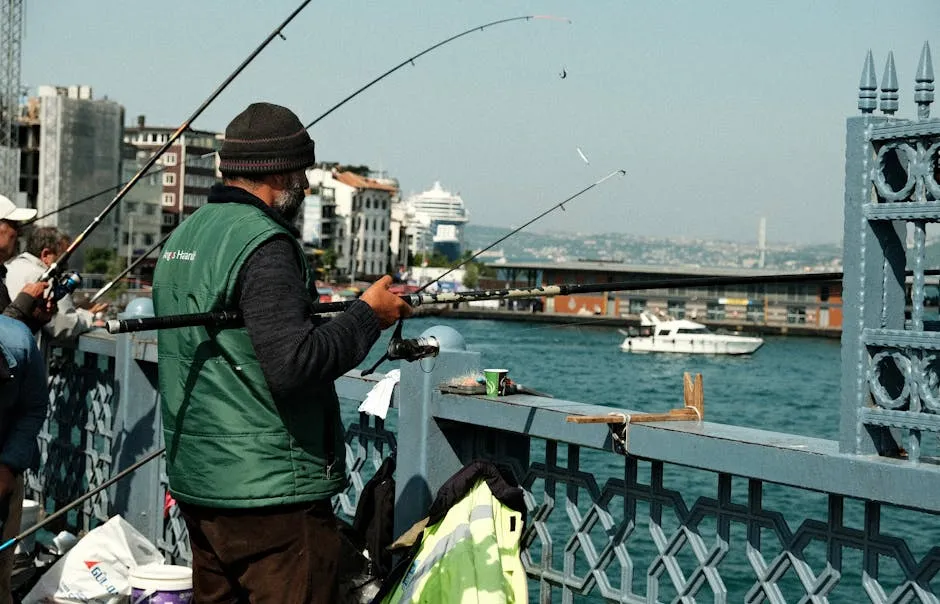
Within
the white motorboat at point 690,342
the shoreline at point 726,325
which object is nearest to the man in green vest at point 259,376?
the white motorboat at point 690,342

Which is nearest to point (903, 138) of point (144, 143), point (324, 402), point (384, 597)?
point (324, 402)

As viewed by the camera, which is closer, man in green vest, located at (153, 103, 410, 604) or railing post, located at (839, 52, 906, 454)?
man in green vest, located at (153, 103, 410, 604)

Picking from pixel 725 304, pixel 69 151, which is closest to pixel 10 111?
pixel 69 151

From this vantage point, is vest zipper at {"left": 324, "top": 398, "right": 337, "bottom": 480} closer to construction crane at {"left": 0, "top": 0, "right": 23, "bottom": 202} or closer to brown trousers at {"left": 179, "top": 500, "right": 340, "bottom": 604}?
brown trousers at {"left": 179, "top": 500, "right": 340, "bottom": 604}

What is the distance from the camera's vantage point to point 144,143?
4963 inches

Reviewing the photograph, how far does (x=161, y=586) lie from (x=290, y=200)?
1.94m

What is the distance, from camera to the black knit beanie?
282cm

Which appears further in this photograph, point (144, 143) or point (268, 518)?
point (144, 143)

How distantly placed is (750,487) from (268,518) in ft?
3.43

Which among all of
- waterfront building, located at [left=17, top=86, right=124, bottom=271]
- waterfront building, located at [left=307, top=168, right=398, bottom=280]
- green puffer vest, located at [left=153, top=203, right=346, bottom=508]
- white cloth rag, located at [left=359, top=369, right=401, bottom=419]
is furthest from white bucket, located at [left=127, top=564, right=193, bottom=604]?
waterfront building, located at [left=307, top=168, right=398, bottom=280]

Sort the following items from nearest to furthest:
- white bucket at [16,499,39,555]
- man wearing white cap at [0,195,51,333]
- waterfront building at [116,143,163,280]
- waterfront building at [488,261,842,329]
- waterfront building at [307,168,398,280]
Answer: man wearing white cap at [0,195,51,333], white bucket at [16,499,39,555], waterfront building at [116,143,163,280], waterfront building at [488,261,842,329], waterfront building at [307,168,398,280]

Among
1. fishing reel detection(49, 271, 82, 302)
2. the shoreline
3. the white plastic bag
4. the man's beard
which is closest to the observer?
the man's beard

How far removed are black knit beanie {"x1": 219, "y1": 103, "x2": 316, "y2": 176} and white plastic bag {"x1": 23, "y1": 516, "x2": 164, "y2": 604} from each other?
2.23 m

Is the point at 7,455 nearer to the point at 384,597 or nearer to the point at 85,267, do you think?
the point at 384,597
